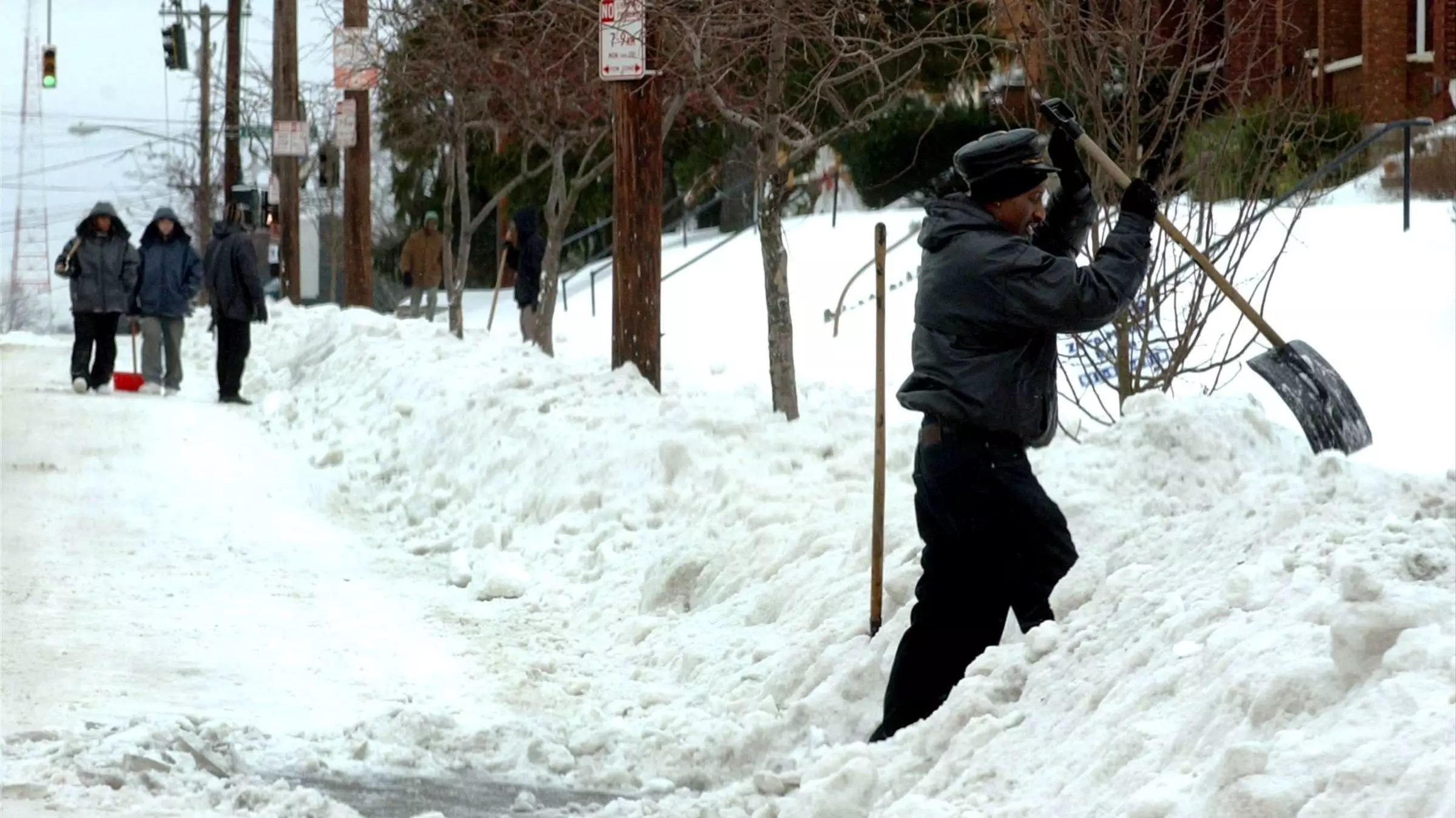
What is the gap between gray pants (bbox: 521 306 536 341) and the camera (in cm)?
2188

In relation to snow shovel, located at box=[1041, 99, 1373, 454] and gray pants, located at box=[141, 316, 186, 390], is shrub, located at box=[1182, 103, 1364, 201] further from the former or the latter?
gray pants, located at box=[141, 316, 186, 390]

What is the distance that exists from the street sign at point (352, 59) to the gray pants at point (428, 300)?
4885 mm

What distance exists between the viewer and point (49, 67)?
34.2 m

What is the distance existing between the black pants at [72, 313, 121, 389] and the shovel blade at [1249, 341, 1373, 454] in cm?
1334

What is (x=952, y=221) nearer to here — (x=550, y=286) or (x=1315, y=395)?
(x=1315, y=395)

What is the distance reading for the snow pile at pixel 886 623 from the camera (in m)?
4.08

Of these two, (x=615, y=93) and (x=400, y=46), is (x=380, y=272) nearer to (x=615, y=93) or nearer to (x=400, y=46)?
(x=400, y=46)

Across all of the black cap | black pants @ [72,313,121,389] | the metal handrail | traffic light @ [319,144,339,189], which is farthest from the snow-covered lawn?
traffic light @ [319,144,339,189]

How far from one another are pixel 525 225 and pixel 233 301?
16.6 ft

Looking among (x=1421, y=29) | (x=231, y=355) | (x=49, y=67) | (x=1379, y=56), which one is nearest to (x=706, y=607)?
(x=231, y=355)

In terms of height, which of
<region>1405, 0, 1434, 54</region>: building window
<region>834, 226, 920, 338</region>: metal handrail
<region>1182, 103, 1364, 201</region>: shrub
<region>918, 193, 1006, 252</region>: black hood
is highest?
<region>1405, 0, 1434, 54</region>: building window

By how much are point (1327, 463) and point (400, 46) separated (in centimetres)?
1683

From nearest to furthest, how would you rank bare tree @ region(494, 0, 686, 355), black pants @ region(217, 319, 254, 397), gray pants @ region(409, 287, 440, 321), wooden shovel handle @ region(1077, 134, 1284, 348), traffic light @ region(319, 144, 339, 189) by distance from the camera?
wooden shovel handle @ region(1077, 134, 1284, 348) → bare tree @ region(494, 0, 686, 355) → black pants @ region(217, 319, 254, 397) → gray pants @ region(409, 287, 440, 321) → traffic light @ region(319, 144, 339, 189)

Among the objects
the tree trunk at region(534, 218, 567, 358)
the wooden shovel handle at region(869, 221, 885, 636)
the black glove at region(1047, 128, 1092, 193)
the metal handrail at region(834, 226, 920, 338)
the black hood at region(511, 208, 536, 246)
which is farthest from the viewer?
the black hood at region(511, 208, 536, 246)
